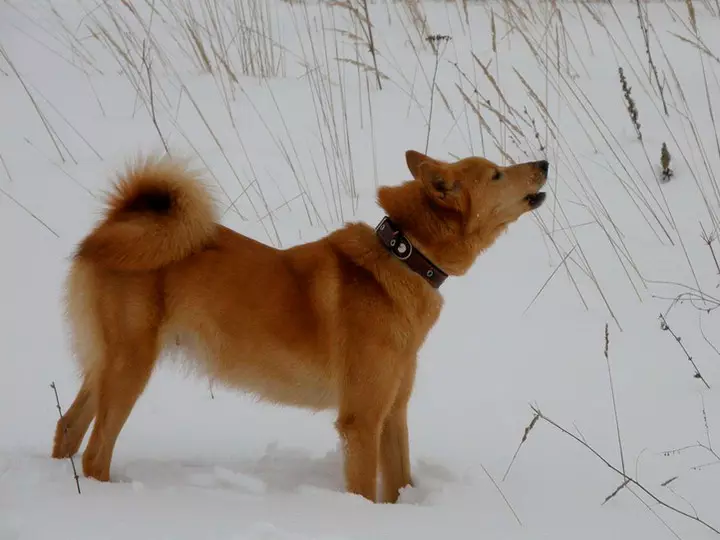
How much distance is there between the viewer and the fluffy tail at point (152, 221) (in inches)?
107

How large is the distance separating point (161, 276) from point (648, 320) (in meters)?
2.47

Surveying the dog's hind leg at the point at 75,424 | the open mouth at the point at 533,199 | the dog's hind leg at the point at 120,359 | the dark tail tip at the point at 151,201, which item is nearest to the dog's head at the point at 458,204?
the open mouth at the point at 533,199

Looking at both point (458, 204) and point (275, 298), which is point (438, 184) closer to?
point (458, 204)

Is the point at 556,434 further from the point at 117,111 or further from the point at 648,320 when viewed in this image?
the point at 117,111

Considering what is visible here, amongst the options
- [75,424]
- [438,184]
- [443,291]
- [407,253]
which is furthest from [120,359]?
[443,291]

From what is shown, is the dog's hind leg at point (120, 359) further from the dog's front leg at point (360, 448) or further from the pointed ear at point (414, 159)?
the pointed ear at point (414, 159)

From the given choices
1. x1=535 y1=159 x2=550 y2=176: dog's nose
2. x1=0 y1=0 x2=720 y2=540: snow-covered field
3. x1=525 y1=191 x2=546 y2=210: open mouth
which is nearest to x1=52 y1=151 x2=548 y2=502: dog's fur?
x1=525 y1=191 x2=546 y2=210: open mouth

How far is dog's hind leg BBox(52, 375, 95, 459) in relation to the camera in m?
2.96

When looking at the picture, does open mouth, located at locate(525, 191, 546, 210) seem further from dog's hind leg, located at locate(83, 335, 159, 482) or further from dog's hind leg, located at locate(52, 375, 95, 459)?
dog's hind leg, located at locate(52, 375, 95, 459)

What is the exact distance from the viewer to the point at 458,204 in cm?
279

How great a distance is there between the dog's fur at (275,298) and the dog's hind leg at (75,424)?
10 cm

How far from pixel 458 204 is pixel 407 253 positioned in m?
0.26

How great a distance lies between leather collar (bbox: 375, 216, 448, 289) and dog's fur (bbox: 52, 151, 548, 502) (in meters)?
0.03

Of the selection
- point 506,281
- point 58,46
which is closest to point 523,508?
point 506,281
